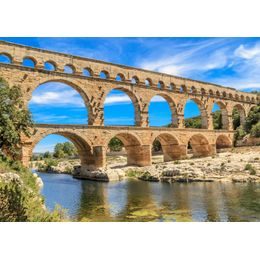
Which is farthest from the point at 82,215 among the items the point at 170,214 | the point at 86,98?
the point at 86,98

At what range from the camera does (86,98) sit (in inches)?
1334

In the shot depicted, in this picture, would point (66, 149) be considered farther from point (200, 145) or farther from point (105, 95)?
point (105, 95)

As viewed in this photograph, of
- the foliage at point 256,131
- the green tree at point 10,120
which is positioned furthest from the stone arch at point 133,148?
the green tree at point 10,120

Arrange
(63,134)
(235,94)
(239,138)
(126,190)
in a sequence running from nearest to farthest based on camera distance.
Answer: (126,190), (63,134), (239,138), (235,94)

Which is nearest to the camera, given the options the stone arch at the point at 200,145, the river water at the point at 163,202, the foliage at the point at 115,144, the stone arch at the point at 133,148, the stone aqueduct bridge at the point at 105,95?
the river water at the point at 163,202

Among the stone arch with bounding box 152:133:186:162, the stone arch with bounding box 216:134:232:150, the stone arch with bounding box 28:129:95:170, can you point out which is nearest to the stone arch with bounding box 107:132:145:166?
the stone arch with bounding box 152:133:186:162

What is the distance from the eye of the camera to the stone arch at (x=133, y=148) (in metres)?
37.0

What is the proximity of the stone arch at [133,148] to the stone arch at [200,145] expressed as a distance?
11.7 metres

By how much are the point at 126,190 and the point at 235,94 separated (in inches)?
1545

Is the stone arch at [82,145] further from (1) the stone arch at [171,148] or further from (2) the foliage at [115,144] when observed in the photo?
(2) the foliage at [115,144]

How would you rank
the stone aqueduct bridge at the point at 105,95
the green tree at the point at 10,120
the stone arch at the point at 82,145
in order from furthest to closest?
the stone arch at the point at 82,145 → the stone aqueduct bridge at the point at 105,95 → the green tree at the point at 10,120

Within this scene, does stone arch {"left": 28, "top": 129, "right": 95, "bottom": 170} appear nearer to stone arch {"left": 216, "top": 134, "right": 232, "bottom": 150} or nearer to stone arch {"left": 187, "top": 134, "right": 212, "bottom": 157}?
stone arch {"left": 187, "top": 134, "right": 212, "bottom": 157}

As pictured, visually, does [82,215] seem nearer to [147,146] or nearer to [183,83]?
[147,146]

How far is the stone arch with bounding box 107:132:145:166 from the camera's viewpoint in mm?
37009
